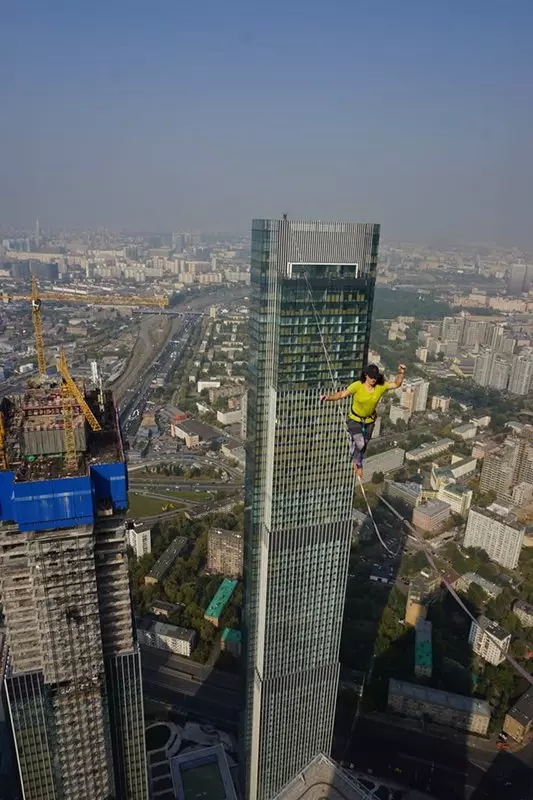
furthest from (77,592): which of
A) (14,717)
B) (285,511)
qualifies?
(285,511)

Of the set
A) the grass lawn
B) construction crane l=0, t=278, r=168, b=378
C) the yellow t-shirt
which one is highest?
the yellow t-shirt

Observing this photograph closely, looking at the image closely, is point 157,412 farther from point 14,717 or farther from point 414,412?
point 14,717

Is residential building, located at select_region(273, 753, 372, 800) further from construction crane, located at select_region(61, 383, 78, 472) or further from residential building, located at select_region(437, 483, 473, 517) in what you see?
residential building, located at select_region(437, 483, 473, 517)

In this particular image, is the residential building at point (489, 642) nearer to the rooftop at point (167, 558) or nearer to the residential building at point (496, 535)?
the residential building at point (496, 535)

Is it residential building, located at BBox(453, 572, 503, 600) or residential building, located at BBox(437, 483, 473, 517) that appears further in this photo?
residential building, located at BBox(437, 483, 473, 517)

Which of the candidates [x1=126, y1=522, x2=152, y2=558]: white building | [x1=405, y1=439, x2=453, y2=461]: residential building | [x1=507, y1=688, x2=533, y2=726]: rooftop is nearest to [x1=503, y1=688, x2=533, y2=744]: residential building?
[x1=507, y1=688, x2=533, y2=726]: rooftop

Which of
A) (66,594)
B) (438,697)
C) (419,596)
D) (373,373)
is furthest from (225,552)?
(373,373)

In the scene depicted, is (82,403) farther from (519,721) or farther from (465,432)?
(465,432)
